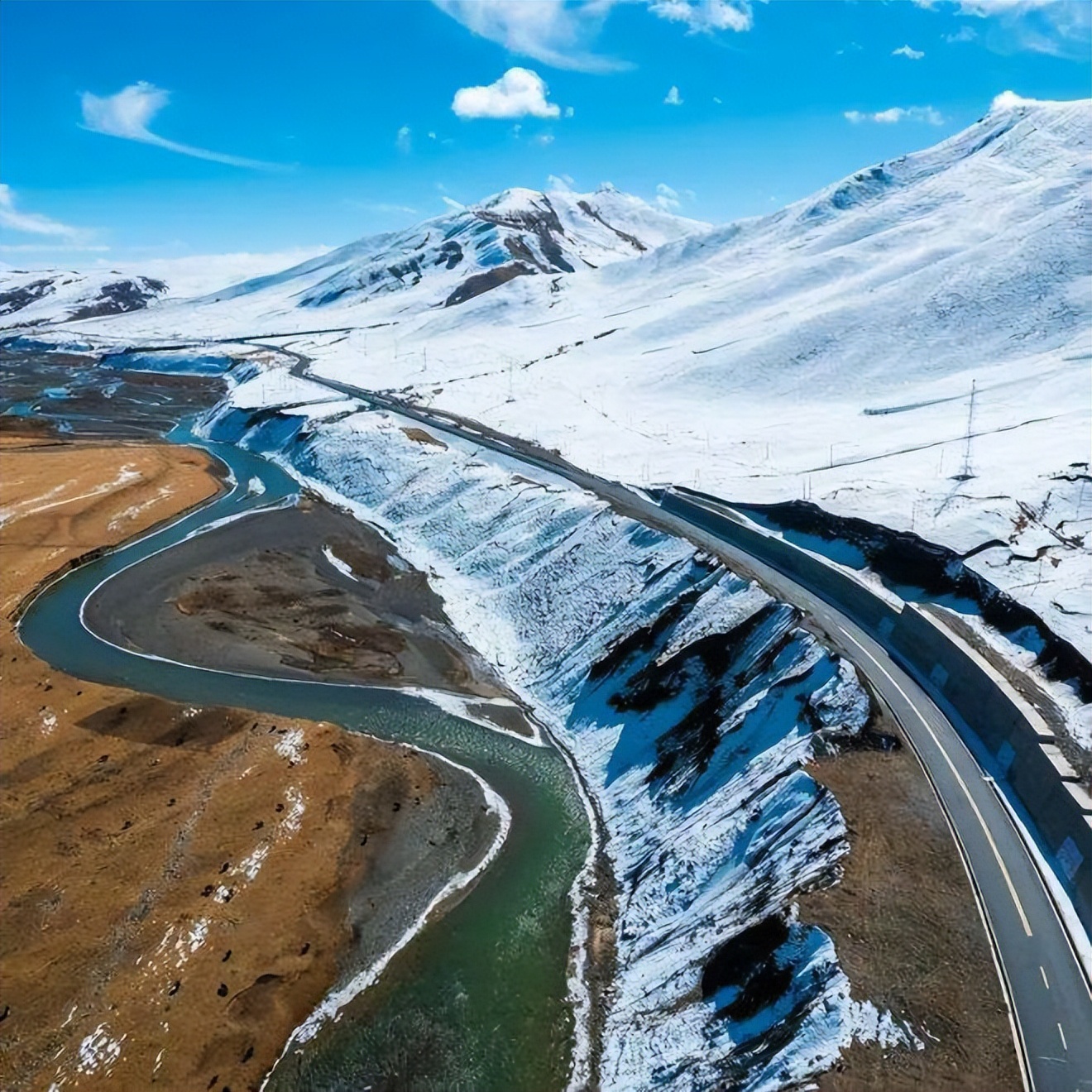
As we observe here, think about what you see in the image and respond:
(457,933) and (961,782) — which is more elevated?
(961,782)

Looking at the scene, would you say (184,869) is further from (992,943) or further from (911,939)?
(992,943)

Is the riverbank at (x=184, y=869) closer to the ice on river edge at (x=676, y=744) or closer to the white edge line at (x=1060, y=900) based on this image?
the ice on river edge at (x=676, y=744)

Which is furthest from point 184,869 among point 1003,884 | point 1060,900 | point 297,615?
point 1060,900

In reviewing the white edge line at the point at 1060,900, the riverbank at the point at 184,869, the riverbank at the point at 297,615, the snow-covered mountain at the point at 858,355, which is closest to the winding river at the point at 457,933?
the riverbank at the point at 184,869

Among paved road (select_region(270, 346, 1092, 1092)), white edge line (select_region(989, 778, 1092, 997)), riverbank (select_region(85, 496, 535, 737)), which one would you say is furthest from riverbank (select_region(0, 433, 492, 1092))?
white edge line (select_region(989, 778, 1092, 997))

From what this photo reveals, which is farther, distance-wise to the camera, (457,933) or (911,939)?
(457,933)

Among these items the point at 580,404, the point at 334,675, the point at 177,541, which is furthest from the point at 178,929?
the point at 580,404
